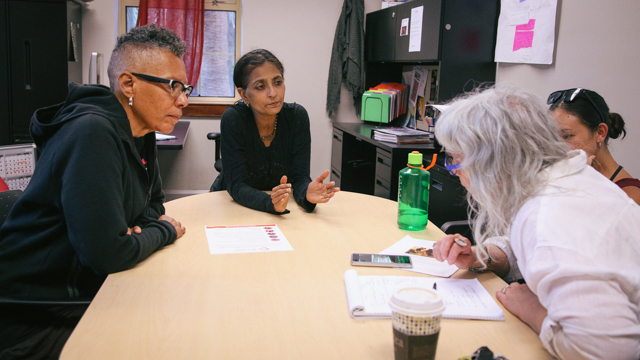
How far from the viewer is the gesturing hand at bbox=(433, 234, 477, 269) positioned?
1241 mm

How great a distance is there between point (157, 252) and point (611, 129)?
5.39ft

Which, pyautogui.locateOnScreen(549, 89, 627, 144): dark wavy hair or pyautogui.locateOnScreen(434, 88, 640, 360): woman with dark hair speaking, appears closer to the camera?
pyautogui.locateOnScreen(434, 88, 640, 360): woman with dark hair speaking

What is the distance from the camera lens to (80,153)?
1.17 m

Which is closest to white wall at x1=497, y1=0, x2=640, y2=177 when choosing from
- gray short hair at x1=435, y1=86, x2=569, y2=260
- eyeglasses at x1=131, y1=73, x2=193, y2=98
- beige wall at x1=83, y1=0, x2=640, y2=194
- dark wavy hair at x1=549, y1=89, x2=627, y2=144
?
dark wavy hair at x1=549, y1=89, x2=627, y2=144

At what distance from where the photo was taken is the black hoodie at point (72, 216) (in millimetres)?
1169

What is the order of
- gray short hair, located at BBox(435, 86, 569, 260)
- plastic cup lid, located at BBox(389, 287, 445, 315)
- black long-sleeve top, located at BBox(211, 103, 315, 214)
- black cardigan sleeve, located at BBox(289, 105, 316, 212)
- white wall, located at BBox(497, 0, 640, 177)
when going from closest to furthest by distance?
plastic cup lid, located at BBox(389, 287, 445, 315) < gray short hair, located at BBox(435, 86, 569, 260) < white wall, located at BBox(497, 0, 640, 177) < black long-sleeve top, located at BBox(211, 103, 315, 214) < black cardigan sleeve, located at BBox(289, 105, 316, 212)

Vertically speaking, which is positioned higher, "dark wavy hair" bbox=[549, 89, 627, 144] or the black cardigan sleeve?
"dark wavy hair" bbox=[549, 89, 627, 144]

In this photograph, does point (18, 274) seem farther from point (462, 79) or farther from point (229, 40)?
point (229, 40)

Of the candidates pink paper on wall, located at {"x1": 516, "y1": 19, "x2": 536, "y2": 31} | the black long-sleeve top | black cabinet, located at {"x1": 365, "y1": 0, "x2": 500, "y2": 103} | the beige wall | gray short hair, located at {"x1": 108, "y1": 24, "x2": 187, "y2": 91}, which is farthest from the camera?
the beige wall

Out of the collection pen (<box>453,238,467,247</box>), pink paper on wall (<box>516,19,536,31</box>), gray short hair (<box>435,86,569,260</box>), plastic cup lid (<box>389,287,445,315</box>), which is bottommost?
pen (<box>453,238,467,247</box>)

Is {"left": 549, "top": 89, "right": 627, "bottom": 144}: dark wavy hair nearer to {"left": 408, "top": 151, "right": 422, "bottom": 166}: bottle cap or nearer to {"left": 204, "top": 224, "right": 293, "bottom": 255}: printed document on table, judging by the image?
{"left": 408, "top": 151, "right": 422, "bottom": 166}: bottle cap

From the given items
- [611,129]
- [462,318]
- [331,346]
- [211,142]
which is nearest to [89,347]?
[331,346]

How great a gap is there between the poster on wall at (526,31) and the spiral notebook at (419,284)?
174 centimetres

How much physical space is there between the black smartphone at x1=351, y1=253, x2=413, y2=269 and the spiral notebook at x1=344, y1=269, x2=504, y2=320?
0.30 ft
